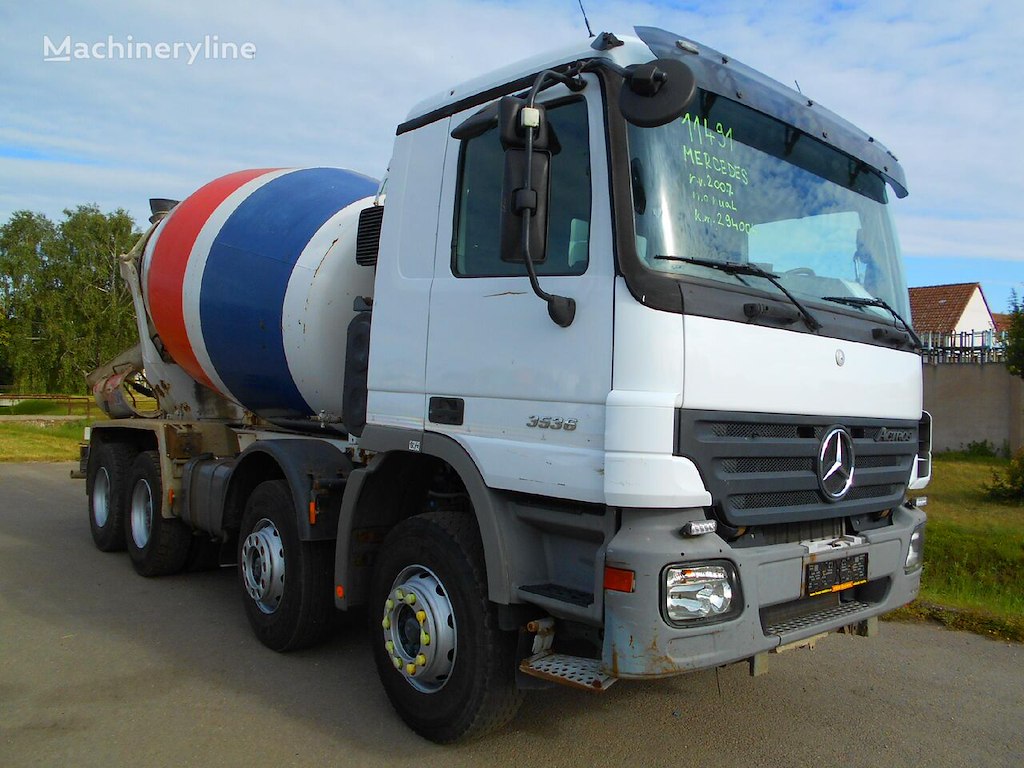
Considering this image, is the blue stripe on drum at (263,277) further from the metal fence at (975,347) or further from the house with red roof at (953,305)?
the house with red roof at (953,305)

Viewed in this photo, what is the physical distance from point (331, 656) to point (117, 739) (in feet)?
4.67

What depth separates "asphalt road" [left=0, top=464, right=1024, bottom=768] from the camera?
149 inches

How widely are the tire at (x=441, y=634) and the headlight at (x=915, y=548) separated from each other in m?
1.93

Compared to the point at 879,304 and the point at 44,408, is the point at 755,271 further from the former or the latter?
the point at 44,408

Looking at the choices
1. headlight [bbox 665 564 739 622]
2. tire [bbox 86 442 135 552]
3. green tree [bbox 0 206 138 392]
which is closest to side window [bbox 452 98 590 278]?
headlight [bbox 665 564 739 622]

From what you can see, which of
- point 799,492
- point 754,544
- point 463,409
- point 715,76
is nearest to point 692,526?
point 754,544

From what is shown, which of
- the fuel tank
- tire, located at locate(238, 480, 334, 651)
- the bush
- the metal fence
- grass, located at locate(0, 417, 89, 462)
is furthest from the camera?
the metal fence

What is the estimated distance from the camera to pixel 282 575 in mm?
5066

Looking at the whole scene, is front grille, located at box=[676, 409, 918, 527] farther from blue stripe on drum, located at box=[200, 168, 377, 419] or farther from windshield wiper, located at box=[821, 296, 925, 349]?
blue stripe on drum, located at box=[200, 168, 377, 419]

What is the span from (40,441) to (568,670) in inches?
856

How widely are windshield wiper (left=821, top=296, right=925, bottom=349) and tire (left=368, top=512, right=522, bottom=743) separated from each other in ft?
6.28

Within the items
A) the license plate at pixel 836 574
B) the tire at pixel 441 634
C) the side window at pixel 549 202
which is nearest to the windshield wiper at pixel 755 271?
the side window at pixel 549 202

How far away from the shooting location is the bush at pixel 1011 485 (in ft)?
42.6

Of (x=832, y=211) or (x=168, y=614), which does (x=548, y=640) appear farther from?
(x=168, y=614)
